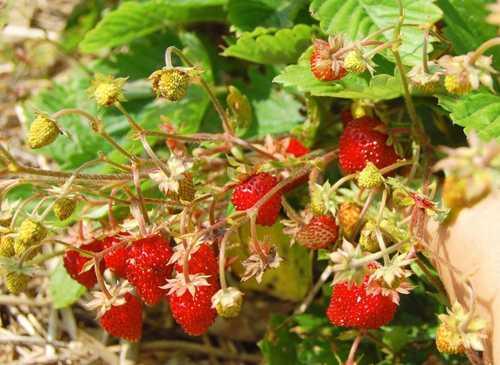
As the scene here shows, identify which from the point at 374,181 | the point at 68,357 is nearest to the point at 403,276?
the point at 374,181

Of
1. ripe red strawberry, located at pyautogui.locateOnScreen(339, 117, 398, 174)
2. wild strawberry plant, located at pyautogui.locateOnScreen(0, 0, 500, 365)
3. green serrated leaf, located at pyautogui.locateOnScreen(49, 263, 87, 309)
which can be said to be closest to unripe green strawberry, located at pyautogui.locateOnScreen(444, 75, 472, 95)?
wild strawberry plant, located at pyautogui.locateOnScreen(0, 0, 500, 365)

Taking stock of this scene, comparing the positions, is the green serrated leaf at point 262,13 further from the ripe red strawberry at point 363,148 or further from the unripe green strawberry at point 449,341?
the unripe green strawberry at point 449,341

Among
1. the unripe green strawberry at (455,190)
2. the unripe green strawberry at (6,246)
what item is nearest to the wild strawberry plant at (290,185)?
the unripe green strawberry at (6,246)

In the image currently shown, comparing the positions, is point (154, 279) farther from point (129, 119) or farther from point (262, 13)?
point (262, 13)

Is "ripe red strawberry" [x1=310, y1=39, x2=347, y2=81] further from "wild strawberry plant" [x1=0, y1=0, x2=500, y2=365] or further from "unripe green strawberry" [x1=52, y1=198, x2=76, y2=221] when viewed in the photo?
"unripe green strawberry" [x1=52, y1=198, x2=76, y2=221]

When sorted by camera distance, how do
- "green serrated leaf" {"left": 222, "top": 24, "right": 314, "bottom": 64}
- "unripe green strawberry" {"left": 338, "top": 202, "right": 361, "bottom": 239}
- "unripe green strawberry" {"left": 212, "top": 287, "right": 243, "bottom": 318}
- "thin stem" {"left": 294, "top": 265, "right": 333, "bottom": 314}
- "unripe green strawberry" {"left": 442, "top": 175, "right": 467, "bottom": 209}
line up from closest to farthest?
"unripe green strawberry" {"left": 442, "top": 175, "right": 467, "bottom": 209} < "unripe green strawberry" {"left": 212, "top": 287, "right": 243, "bottom": 318} < "unripe green strawberry" {"left": 338, "top": 202, "right": 361, "bottom": 239} < "green serrated leaf" {"left": 222, "top": 24, "right": 314, "bottom": 64} < "thin stem" {"left": 294, "top": 265, "right": 333, "bottom": 314}
